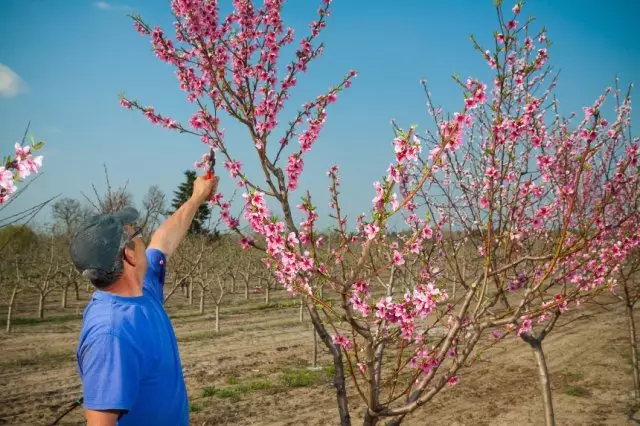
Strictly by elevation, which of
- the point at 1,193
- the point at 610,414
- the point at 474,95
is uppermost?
the point at 474,95

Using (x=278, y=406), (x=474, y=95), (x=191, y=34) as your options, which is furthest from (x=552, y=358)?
(x=191, y=34)

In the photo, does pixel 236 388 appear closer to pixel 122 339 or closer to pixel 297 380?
pixel 297 380

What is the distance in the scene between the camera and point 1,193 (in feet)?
7.84

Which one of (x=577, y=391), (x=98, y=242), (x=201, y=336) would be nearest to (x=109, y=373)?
(x=98, y=242)

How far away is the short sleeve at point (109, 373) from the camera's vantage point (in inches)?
59.1

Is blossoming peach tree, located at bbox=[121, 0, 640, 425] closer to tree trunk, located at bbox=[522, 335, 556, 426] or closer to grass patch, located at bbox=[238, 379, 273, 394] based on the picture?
tree trunk, located at bbox=[522, 335, 556, 426]

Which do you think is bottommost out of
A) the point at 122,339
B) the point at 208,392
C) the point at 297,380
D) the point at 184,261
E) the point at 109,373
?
the point at 297,380

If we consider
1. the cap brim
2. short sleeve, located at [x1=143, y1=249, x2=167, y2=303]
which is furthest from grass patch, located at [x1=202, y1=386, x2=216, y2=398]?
the cap brim

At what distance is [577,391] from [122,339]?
9.94 metres

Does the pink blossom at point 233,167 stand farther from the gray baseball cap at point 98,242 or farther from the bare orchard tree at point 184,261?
the bare orchard tree at point 184,261

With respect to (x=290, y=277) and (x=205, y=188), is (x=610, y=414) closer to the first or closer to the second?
(x=290, y=277)

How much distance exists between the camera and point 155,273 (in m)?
2.38

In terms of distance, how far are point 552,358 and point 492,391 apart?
3.54 metres

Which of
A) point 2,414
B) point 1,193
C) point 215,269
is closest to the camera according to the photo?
point 1,193
